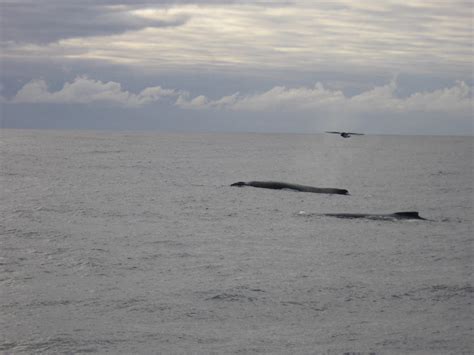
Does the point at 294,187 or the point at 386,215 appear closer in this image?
the point at 386,215

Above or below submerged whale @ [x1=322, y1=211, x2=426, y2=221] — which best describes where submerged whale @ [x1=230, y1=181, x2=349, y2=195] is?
below

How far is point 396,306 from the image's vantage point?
19.6 m

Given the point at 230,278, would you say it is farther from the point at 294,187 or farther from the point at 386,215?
the point at 294,187

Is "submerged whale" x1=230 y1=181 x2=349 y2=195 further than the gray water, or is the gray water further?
"submerged whale" x1=230 y1=181 x2=349 y2=195

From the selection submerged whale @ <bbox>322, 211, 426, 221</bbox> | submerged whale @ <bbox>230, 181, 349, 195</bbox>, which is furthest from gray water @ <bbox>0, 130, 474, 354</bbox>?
submerged whale @ <bbox>230, 181, 349, 195</bbox>

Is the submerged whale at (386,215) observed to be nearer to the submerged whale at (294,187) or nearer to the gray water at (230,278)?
the gray water at (230,278)

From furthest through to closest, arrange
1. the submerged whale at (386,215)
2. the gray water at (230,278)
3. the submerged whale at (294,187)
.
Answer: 1. the submerged whale at (294,187)
2. the submerged whale at (386,215)
3. the gray water at (230,278)

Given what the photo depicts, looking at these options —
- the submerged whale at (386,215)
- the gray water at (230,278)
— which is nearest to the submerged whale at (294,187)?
the gray water at (230,278)

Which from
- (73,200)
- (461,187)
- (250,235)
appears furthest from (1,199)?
(461,187)

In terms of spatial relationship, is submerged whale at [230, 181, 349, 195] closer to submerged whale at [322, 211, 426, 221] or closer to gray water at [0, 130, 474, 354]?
gray water at [0, 130, 474, 354]

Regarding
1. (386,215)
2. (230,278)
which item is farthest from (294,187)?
(230,278)

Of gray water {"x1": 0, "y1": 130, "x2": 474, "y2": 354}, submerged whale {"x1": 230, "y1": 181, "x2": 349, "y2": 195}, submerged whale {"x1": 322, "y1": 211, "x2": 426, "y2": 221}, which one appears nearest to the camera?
gray water {"x1": 0, "y1": 130, "x2": 474, "y2": 354}

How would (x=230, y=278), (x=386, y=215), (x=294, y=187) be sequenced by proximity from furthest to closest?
1. (x=294, y=187)
2. (x=386, y=215)
3. (x=230, y=278)

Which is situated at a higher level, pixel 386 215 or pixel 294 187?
pixel 386 215
